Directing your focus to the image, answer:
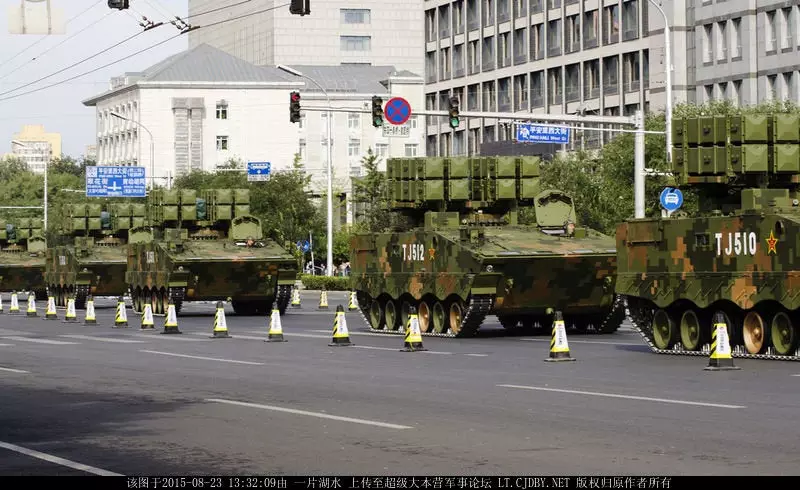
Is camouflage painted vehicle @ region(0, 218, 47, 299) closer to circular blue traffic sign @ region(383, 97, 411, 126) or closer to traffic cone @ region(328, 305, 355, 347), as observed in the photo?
circular blue traffic sign @ region(383, 97, 411, 126)

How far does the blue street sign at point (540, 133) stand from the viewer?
48.6m

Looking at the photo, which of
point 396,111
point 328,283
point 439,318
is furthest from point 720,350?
point 328,283

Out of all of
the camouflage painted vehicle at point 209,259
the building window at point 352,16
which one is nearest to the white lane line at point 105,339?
the camouflage painted vehicle at point 209,259

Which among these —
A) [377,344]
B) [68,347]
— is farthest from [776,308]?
[68,347]

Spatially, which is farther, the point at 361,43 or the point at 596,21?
the point at 361,43

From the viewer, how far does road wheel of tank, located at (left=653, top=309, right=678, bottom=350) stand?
2616cm

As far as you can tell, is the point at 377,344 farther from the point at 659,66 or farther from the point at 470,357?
the point at 659,66

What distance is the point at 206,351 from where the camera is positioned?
27875mm

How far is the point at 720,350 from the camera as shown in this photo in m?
21.5

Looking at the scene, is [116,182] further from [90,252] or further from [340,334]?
[340,334]

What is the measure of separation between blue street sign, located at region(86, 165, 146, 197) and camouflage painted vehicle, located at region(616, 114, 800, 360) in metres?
56.8

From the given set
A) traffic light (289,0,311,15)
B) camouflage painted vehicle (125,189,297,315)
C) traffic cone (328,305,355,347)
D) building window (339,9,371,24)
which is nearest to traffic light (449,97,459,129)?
camouflage painted vehicle (125,189,297,315)

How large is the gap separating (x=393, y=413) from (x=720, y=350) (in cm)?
690

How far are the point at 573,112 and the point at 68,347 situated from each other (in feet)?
211
